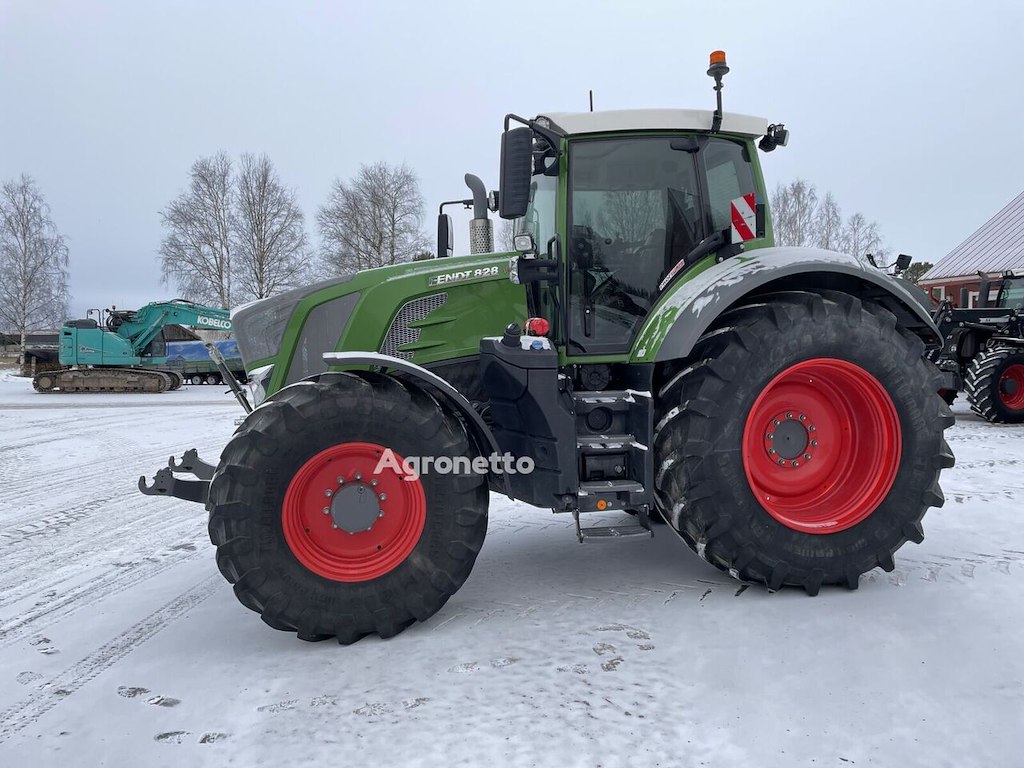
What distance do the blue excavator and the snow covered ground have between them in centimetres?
1781

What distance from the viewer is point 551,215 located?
12.1 feet

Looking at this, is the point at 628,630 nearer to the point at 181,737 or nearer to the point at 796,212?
the point at 181,737

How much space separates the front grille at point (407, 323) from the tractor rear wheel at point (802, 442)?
4.34 feet

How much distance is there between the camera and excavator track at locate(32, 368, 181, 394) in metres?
19.8

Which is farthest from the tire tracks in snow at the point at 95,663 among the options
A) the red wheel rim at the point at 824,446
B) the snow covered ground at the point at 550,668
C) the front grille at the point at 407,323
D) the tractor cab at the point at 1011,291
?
the tractor cab at the point at 1011,291

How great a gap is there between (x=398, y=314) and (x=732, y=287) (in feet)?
5.64

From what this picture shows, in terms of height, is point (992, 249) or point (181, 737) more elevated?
point (992, 249)

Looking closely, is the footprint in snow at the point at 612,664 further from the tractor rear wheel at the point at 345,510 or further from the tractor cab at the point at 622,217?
the tractor cab at the point at 622,217

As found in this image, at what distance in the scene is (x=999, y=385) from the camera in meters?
10.0

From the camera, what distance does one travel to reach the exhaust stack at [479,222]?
4129 mm

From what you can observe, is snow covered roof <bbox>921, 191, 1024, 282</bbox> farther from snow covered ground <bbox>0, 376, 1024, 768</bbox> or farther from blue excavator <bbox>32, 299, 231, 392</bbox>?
blue excavator <bbox>32, 299, 231, 392</bbox>

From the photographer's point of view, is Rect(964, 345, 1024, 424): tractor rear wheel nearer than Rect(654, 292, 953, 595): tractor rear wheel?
No

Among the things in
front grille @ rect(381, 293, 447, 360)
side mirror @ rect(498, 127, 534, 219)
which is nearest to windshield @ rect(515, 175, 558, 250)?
side mirror @ rect(498, 127, 534, 219)

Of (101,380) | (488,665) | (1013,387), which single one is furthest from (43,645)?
(101,380)
